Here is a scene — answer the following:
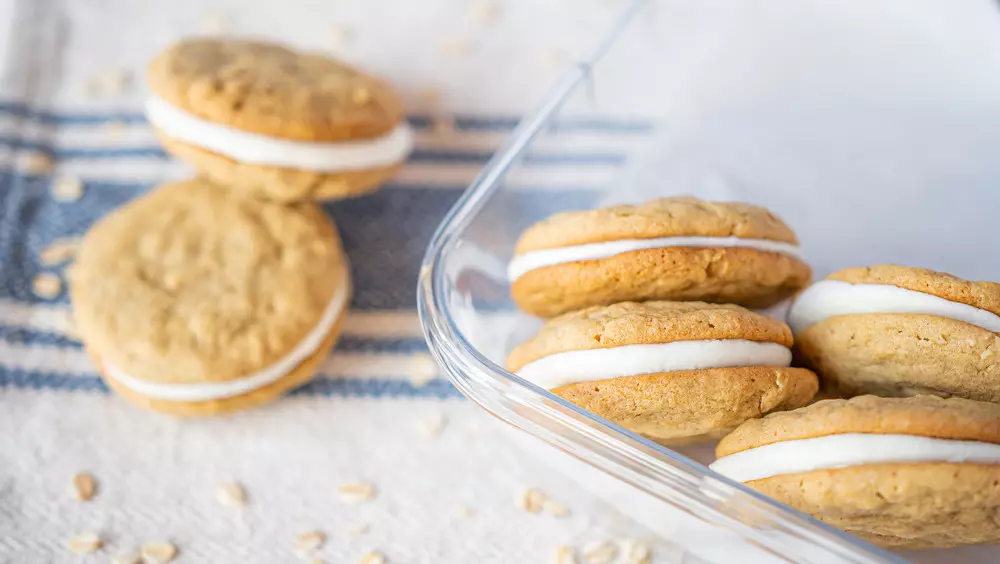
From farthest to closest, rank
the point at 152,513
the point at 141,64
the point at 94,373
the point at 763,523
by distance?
the point at 141,64
the point at 94,373
the point at 152,513
the point at 763,523

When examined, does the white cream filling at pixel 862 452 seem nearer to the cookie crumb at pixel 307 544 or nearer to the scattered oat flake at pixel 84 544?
the cookie crumb at pixel 307 544

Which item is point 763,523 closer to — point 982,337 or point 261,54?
point 982,337

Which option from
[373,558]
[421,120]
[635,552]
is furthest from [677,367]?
[421,120]

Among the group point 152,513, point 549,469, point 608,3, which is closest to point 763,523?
point 549,469

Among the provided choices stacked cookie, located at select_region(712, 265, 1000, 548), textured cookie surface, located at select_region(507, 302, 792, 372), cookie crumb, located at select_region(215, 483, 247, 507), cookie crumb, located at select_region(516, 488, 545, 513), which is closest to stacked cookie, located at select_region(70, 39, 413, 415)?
cookie crumb, located at select_region(215, 483, 247, 507)

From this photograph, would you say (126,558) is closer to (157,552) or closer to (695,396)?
(157,552)

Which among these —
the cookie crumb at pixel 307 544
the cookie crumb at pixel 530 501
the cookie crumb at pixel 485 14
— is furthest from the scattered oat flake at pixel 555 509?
the cookie crumb at pixel 485 14

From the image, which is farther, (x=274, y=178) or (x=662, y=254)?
(x=274, y=178)

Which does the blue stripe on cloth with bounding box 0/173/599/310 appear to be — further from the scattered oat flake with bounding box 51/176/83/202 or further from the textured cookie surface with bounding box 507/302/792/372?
the textured cookie surface with bounding box 507/302/792/372
